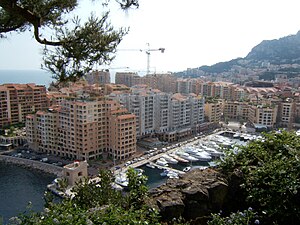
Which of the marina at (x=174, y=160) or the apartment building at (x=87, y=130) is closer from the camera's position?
the marina at (x=174, y=160)

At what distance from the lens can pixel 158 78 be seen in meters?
36.2

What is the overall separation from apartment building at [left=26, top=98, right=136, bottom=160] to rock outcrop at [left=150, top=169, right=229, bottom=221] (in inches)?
514

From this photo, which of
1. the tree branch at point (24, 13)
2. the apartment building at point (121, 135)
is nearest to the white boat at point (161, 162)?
the apartment building at point (121, 135)

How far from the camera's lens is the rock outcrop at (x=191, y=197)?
197 cm

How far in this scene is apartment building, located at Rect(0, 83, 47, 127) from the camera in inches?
783

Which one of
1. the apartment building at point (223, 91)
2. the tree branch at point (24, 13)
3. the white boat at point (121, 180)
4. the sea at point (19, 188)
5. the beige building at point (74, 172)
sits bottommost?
the sea at point (19, 188)

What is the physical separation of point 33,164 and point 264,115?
16.6 m

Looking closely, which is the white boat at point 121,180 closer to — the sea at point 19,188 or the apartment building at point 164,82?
the sea at point 19,188

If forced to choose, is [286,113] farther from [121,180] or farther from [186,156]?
[121,180]

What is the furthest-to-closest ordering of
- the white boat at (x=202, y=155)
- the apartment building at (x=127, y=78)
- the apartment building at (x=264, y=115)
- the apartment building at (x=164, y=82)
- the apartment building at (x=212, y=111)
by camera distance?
1. the apartment building at (x=164, y=82)
2. the apartment building at (x=127, y=78)
3. the apartment building at (x=212, y=111)
4. the apartment building at (x=264, y=115)
5. the white boat at (x=202, y=155)

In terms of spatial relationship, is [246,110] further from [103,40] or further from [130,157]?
[103,40]

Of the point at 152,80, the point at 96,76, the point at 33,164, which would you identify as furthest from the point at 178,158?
the point at 152,80

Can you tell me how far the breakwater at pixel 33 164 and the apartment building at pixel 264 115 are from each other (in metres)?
15.5

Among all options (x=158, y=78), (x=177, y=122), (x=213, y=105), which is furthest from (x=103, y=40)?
(x=158, y=78)
